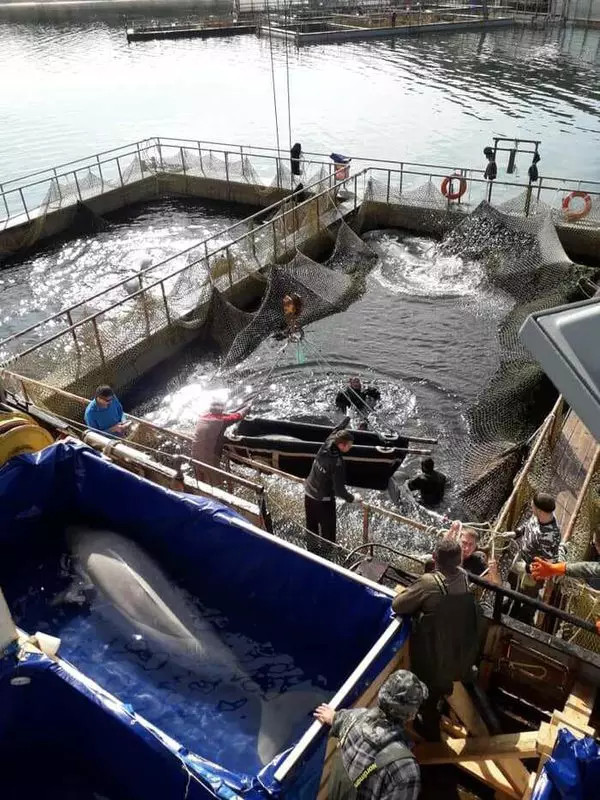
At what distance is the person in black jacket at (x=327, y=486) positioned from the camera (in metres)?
7.25

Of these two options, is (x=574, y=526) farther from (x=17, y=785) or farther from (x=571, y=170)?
(x=571, y=170)

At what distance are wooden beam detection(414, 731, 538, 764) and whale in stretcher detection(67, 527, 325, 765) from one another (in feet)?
3.10

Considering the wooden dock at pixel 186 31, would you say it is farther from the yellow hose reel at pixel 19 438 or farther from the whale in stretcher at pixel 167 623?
Answer: the whale in stretcher at pixel 167 623

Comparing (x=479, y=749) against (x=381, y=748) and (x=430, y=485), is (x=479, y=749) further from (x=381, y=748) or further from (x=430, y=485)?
(x=430, y=485)

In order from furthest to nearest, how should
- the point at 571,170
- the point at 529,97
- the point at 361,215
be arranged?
the point at 529,97, the point at 571,170, the point at 361,215

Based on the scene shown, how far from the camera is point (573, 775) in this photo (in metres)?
3.71

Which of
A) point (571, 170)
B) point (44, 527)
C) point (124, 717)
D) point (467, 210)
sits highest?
point (124, 717)

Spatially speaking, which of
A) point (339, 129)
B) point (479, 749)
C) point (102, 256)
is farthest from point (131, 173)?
point (479, 749)

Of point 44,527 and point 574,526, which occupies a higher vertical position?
point 44,527

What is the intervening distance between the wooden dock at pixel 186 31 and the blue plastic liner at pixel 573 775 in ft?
288

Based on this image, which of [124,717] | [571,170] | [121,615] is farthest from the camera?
[571,170]

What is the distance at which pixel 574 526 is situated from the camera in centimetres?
A: 743

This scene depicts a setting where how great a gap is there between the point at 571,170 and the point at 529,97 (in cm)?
1819

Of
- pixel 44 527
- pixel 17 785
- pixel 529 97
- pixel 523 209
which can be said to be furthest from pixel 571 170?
pixel 17 785
